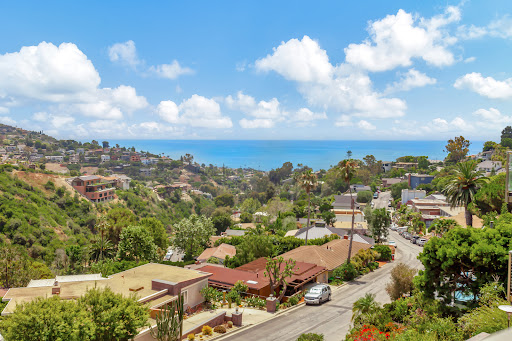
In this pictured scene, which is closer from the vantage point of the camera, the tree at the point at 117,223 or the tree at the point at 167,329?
the tree at the point at 167,329

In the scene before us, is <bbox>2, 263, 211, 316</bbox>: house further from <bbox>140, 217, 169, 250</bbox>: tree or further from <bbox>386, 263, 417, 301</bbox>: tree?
<bbox>140, 217, 169, 250</bbox>: tree

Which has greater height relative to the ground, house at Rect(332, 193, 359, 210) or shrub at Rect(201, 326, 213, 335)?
shrub at Rect(201, 326, 213, 335)

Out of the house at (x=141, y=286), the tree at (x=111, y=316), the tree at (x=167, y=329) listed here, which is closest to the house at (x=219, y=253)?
the house at (x=141, y=286)

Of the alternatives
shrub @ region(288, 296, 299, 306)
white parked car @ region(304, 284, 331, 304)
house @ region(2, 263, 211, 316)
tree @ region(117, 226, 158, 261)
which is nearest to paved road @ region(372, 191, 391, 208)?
tree @ region(117, 226, 158, 261)

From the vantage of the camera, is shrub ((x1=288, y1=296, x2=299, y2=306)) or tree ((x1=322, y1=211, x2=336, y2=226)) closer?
shrub ((x1=288, y1=296, x2=299, y2=306))

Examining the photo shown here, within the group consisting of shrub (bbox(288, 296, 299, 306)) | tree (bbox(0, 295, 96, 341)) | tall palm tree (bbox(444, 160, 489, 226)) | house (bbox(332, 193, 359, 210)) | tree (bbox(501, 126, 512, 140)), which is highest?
tree (bbox(501, 126, 512, 140))

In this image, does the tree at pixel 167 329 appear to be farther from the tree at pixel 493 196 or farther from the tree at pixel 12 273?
the tree at pixel 493 196
